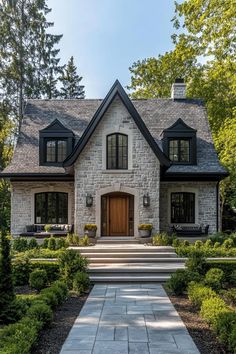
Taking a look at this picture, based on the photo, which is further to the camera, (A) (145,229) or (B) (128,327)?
(A) (145,229)

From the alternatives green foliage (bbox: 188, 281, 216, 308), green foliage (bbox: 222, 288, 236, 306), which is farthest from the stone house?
green foliage (bbox: 222, 288, 236, 306)

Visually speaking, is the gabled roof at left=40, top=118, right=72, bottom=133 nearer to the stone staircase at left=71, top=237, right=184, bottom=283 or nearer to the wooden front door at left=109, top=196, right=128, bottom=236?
the wooden front door at left=109, top=196, right=128, bottom=236

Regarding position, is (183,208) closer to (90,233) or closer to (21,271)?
(90,233)

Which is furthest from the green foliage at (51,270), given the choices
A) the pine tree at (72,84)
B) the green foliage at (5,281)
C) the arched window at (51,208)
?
the pine tree at (72,84)

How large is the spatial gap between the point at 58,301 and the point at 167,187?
10.7m

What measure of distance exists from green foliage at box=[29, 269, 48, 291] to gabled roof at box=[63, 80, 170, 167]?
22.9ft

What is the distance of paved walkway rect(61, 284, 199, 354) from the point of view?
5734 mm

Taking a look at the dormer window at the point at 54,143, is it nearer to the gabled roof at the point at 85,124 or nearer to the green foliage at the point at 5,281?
the gabled roof at the point at 85,124

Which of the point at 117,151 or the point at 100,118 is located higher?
the point at 100,118

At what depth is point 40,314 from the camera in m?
6.63

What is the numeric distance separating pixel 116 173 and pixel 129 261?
465cm

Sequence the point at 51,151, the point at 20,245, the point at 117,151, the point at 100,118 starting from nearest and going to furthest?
the point at 20,245, the point at 100,118, the point at 117,151, the point at 51,151

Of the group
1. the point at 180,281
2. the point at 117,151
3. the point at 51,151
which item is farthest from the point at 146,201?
the point at 180,281

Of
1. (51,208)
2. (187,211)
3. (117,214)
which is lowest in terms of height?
(117,214)
